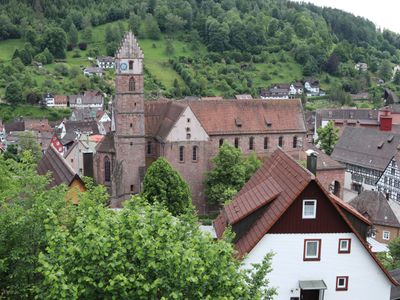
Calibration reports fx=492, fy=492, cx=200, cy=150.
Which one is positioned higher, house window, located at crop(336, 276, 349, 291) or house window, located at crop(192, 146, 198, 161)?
house window, located at crop(192, 146, 198, 161)

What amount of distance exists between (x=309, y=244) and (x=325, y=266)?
130cm

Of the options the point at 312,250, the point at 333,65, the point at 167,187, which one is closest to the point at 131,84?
the point at 167,187

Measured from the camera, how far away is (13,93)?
446 feet

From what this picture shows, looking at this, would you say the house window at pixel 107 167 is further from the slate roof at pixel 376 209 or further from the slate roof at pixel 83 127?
the slate roof at pixel 83 127

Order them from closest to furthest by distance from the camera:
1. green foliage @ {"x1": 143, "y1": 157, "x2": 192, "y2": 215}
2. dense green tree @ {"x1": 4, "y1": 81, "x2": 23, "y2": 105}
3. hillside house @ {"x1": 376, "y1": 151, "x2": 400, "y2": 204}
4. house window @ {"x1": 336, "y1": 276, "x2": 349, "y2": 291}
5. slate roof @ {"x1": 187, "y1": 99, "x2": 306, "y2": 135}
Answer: house window @ {"x1": 336, "y1": 276, "x2": 349, "y2": 291} < green foliage @ {"x1": 143, "y1": 157, "x2": 192, "y2": 215} < slate roof @ {"x1": 187, "y1": 99, "x2": 306, "y2": 135} < hillside house @ {"x1": 376, "y1": 151, "x2": 400, "y2": 204} < dense green tree @ {"x1": 4, "y1": 81, "x2": 23, "y2": 105}

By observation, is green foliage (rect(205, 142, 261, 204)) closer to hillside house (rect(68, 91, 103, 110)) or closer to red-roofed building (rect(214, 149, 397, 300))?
red-roofed building (rect(214, 149, 397, 300))

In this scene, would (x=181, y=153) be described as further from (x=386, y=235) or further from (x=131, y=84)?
(x=386, y=235)

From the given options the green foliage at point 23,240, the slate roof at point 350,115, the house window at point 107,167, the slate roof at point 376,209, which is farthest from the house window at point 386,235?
the slate roof at point 350,115

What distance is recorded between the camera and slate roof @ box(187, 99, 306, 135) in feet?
196

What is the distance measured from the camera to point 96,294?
12.8 meters

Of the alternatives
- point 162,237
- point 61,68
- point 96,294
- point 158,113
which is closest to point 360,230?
point 162,237

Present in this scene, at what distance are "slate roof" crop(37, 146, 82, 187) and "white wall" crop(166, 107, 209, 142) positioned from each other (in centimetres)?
1432

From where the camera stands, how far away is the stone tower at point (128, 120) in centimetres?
5353

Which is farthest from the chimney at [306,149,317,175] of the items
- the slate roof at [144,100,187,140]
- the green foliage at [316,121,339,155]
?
the green foliage at [316,121,339,155]
